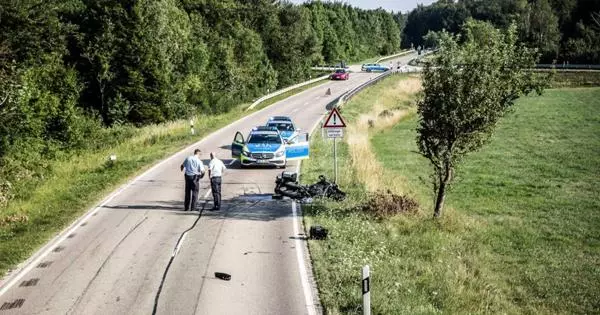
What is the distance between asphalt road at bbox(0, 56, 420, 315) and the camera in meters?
9.80

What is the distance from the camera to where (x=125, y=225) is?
14.9m

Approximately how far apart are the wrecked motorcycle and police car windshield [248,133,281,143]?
19.8 feet

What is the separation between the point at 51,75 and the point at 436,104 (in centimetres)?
3088

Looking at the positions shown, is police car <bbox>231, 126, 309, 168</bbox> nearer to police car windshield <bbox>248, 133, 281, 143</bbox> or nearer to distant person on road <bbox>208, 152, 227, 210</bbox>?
police car windshield <bbox>248, 133, 281, 143</bbox>

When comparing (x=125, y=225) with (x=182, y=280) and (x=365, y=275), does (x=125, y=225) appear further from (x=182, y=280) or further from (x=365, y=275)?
(x=365, y=275)

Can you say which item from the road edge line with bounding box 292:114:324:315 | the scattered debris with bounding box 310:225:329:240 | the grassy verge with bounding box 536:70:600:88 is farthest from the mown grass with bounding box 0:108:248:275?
the grassy verge with bounding box 536:70:600:88

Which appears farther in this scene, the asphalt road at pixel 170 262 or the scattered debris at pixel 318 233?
the scattered debris at pixel 318 233

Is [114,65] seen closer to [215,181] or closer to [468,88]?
[215,181]

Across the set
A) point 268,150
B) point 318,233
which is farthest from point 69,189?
point 318,233

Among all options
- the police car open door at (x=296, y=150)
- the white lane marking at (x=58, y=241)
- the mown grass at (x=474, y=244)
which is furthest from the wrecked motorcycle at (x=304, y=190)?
the police car open door at (x=296, y=150)

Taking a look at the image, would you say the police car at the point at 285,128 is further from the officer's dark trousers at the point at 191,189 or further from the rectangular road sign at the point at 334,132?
the officer's dark trousers at the point at 191,189

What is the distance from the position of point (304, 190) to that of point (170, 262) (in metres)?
6.77

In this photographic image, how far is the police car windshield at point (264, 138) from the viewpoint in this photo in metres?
24.0

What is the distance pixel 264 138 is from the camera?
24188 mm
